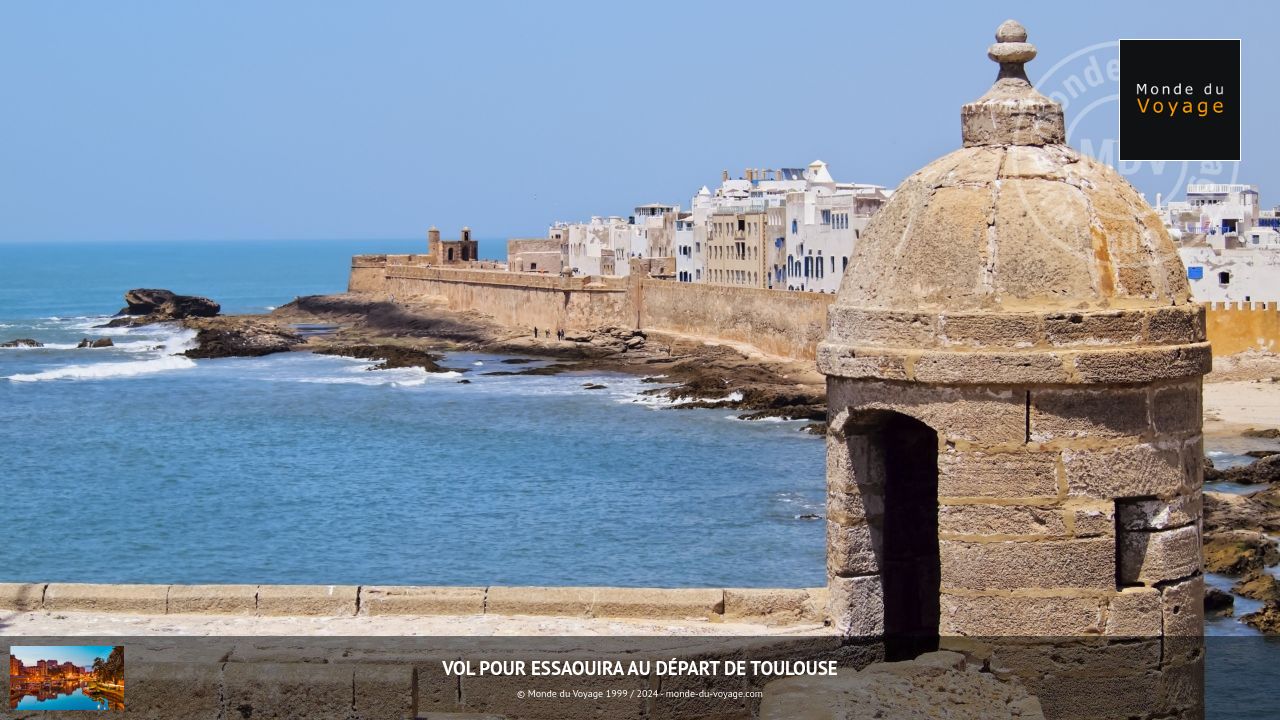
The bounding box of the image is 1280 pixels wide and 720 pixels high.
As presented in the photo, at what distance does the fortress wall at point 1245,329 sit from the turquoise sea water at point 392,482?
29.5ft

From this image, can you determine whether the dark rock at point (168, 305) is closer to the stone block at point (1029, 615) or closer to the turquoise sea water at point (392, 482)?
the turquoise sea water at point (392, 482)

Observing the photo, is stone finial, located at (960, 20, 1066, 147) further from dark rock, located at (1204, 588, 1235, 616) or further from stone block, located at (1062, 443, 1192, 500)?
dark rock, located at (1204, 588, 1235, 616)

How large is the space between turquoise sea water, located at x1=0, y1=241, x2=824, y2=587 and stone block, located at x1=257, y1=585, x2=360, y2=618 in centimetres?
1481

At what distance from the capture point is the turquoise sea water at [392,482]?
23.0 meters

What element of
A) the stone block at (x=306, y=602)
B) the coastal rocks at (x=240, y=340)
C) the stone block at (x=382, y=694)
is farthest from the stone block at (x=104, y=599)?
the coastal rocks at (x=240, y=340)

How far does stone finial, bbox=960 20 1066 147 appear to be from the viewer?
4754 millimetres

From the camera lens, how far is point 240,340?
5747 centimetres

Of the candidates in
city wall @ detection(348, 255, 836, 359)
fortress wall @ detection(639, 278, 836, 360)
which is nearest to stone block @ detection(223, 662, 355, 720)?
city wall @ detection(348, 255, 836, 359)

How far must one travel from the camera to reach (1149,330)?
4469mm

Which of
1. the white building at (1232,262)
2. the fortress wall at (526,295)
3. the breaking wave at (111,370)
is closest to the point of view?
the white building at (1232,262)

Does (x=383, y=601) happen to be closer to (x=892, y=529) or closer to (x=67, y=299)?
(x=892, y=529)

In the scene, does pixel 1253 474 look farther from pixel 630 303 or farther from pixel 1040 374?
pixel 630 303

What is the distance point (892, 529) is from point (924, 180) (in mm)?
1431

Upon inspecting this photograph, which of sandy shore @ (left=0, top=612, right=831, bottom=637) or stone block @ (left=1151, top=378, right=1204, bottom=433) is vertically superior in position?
stone block @ (left=1151, top=378, right=1204, bottom=433)
